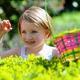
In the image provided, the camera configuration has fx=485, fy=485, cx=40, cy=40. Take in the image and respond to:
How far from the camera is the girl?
5.26m

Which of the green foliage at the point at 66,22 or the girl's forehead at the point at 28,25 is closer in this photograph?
the girl's forehead at the point at 28,25

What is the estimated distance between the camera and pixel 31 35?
5246 millimetres

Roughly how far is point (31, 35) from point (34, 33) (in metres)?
0.07

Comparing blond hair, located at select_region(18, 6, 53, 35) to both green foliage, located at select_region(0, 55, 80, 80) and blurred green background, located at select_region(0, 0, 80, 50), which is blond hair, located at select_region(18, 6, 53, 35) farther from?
blurred green background, located at select_region(0, 0, 80, 50)

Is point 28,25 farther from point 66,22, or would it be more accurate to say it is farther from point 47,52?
point 66,22

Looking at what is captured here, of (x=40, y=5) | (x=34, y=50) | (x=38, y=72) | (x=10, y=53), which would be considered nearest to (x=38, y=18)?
(x=34, y=50)

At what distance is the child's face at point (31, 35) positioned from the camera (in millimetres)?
5227

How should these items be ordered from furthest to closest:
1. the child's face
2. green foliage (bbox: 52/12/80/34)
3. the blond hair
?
green foliage (bbox: 52/12/80/34), the blond hair, the child's face

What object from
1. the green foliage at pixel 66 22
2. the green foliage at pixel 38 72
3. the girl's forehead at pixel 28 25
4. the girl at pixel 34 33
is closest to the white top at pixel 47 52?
the girl at pixel 34 33

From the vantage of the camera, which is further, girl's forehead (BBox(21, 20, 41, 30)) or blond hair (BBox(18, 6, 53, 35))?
blond hair (BBox(18, 6, 53, 35))

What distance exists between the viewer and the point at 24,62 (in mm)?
4031

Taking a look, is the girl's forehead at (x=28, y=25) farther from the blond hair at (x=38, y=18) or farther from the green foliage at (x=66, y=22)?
the green foliage at (x=66, y=22)

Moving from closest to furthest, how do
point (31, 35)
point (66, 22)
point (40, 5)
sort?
1. point (31, 35)
2. point (66, 22)
3. point (40, 5)

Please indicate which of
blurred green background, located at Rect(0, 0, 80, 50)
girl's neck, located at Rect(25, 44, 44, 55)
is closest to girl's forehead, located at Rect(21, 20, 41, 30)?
girl's neck, located at Rect(25, 44, 44, 55)
